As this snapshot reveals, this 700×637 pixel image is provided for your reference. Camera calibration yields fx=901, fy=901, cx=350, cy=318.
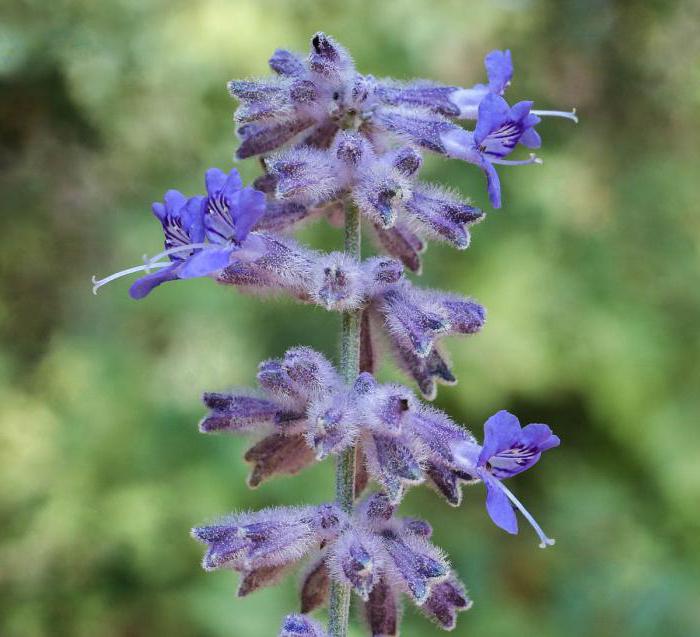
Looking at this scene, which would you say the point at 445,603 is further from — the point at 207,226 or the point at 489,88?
the point at 489,88

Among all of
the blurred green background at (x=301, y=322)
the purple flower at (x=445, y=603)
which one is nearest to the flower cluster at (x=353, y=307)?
the purple flower at (x=445, y=603)

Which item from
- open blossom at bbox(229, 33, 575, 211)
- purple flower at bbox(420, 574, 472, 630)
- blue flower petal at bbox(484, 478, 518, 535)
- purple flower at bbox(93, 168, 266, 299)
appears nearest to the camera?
blue flower petal at bbox(484, 478, 518, 535)

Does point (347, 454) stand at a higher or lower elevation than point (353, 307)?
lower

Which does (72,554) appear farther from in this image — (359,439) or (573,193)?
(573,193)

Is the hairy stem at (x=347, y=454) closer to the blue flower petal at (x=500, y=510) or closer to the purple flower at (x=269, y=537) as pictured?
the purple flower at (x=269, y=537)

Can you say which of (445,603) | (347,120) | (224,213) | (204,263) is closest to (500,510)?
(445,603)

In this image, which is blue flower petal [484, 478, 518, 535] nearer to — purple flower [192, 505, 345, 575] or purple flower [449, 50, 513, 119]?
purple flower [192, 505, 345, 575]

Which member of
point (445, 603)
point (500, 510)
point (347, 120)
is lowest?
point (445, 603)

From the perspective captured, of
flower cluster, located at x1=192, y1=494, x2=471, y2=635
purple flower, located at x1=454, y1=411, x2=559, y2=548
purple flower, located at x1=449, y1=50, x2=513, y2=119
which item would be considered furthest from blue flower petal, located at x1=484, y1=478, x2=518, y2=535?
purple flower, located at x1=449, y1=50, x2=513, y2=119
